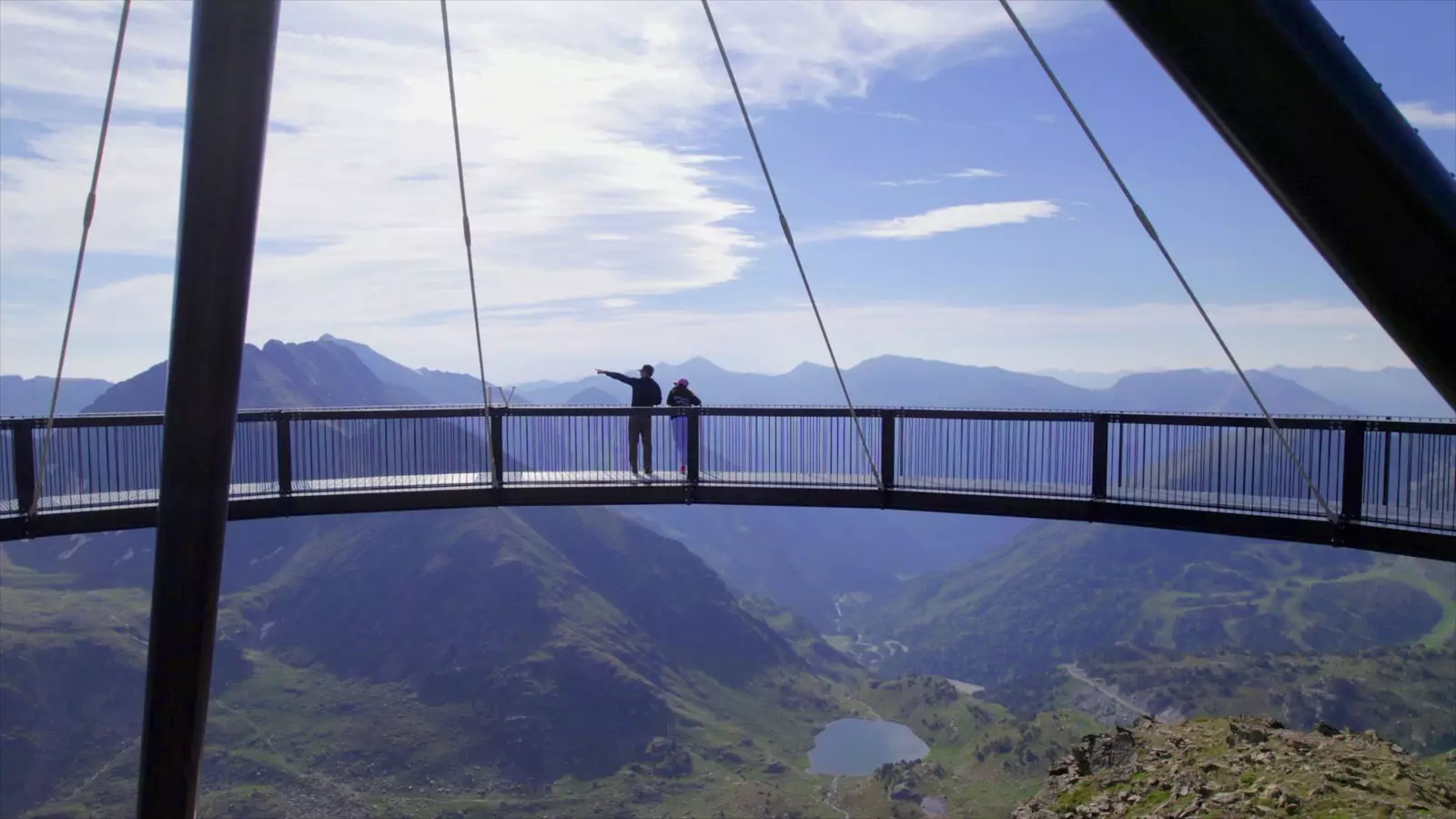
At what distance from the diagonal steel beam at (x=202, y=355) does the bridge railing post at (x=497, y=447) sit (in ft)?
34.7

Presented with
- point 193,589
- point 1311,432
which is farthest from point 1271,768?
point 193,589

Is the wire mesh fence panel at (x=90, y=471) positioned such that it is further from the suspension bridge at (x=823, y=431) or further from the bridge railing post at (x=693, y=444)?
the bridge railing post at (x=693, y=444)

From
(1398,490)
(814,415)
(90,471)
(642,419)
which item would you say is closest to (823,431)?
(814,415)

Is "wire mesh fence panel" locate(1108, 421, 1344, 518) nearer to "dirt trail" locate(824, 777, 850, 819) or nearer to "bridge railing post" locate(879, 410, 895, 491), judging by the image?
"bridge railing post" locate(879, 410, 895, 491)

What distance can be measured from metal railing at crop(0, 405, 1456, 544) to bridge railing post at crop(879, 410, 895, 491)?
0.10 ft

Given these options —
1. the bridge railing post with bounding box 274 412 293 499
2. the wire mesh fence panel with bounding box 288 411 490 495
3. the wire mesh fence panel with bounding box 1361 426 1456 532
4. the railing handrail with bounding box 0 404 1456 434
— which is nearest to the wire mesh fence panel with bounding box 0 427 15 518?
the railing handrail with bounding box 0 404 1456 434

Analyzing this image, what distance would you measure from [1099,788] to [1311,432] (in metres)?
6.21

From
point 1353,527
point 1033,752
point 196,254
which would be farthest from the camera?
point 1033,752

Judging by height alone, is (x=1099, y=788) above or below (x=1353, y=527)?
below

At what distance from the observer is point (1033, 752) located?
185 meters

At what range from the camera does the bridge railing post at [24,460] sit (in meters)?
14.8

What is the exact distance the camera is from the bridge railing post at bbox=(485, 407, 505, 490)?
55.6 feet

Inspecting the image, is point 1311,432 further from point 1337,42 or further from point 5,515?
point 5,515

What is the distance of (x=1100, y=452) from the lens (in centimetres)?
1552
